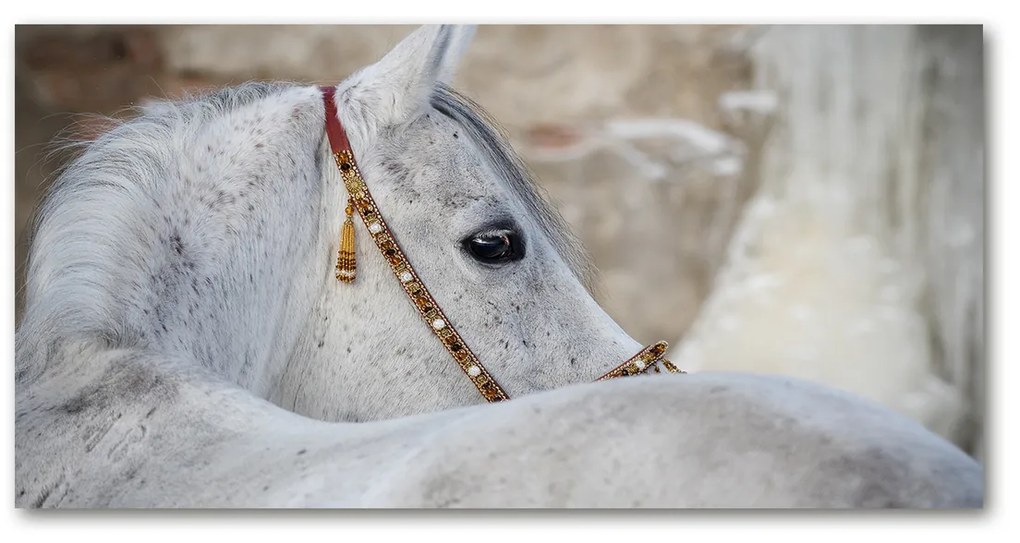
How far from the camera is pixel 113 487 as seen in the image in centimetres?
88

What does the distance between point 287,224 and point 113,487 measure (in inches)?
15.9

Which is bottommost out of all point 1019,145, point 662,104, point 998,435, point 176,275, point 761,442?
point 998,435

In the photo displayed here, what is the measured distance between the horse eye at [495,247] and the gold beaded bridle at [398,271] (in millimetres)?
76

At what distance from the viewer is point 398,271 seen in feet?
3.92

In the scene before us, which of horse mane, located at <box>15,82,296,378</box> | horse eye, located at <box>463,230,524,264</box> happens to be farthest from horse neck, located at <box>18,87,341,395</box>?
horse eye, located at <box>463,230,524,264</box>

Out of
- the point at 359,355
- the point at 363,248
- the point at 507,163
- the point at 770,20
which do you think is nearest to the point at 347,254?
the point at 363,248

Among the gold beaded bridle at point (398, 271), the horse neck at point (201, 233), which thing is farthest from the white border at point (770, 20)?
the gold beaded bridle at point (398, 271)

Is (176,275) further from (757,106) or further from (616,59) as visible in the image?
(757,106)

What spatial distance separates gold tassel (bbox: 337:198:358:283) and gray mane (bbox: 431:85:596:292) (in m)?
0.20

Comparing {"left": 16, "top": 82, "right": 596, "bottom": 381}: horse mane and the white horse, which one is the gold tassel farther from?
{"left": 16, "top": 82, "right": 596, "bottom": 381}: horse mane

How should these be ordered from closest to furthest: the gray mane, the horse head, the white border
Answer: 1. the horse head
2. the gray mane
3. the white border

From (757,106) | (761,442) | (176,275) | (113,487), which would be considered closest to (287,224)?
(176,275)

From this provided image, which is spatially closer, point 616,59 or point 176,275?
point 176,275

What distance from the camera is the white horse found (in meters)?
0.70
